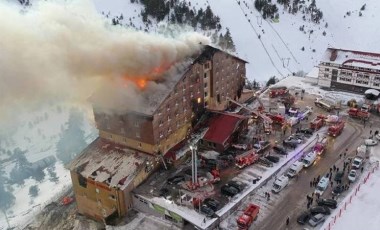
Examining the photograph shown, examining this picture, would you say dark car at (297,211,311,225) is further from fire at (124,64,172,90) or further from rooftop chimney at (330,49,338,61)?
rooftop chimney at (330,49,338,61)

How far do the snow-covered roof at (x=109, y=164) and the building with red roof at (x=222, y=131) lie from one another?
29.2 feet

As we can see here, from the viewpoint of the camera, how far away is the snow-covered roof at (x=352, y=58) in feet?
225

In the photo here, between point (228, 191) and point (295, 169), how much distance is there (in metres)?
8.78

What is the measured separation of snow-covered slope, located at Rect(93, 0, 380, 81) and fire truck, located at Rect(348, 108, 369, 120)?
4668 centimetres

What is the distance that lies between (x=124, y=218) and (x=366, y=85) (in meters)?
44.7

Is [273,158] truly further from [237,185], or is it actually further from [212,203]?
[212,203]

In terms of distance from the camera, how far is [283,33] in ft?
399

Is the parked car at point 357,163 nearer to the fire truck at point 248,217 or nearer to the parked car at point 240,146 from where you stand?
the parked car at point 240,146

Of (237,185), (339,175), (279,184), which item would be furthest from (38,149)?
(339,175)

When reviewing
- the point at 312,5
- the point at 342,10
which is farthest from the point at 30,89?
the point at 342,10

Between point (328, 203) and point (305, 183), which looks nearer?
point (328, 203)

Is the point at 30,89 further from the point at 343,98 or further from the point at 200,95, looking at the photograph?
the point at 343,98

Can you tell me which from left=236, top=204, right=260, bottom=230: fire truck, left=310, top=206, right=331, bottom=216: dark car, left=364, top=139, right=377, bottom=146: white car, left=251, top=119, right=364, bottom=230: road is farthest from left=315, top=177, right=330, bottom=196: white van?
left=364, top=139, right=377, bottom=146: white car

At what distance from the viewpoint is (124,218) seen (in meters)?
46.3
